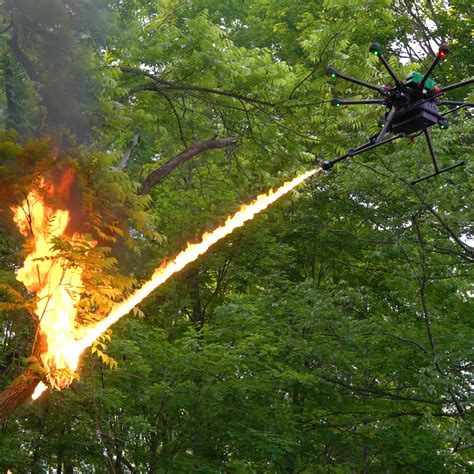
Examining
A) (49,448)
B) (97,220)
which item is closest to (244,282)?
(49,448)

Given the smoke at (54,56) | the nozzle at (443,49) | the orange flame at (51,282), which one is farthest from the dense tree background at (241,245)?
the nozzle at (443,49)

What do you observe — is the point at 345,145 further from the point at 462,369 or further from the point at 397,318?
the point at 397,318

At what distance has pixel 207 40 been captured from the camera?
453 inches

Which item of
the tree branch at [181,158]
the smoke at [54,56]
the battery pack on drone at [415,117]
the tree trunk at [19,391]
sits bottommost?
the tree trunk at [19,391]

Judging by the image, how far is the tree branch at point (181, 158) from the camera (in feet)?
39.2

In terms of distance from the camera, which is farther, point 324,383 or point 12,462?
point 324,383

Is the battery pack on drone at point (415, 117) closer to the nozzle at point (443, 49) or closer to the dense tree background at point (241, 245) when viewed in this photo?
the nozzle at point (443, 49)

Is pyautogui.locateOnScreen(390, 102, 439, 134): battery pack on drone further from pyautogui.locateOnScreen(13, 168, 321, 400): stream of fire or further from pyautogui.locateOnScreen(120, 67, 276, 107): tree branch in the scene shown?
pyautogui.locateOnScreen(120, 67, 276, 107): tree branch

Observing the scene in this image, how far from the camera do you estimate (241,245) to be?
55.9 ft

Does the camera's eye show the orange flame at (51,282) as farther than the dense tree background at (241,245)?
No

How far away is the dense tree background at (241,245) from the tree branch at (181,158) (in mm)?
39

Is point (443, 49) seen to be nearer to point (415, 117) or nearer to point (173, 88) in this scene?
point (415, 117)

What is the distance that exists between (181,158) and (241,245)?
16.7ft

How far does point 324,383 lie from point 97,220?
7708mm
